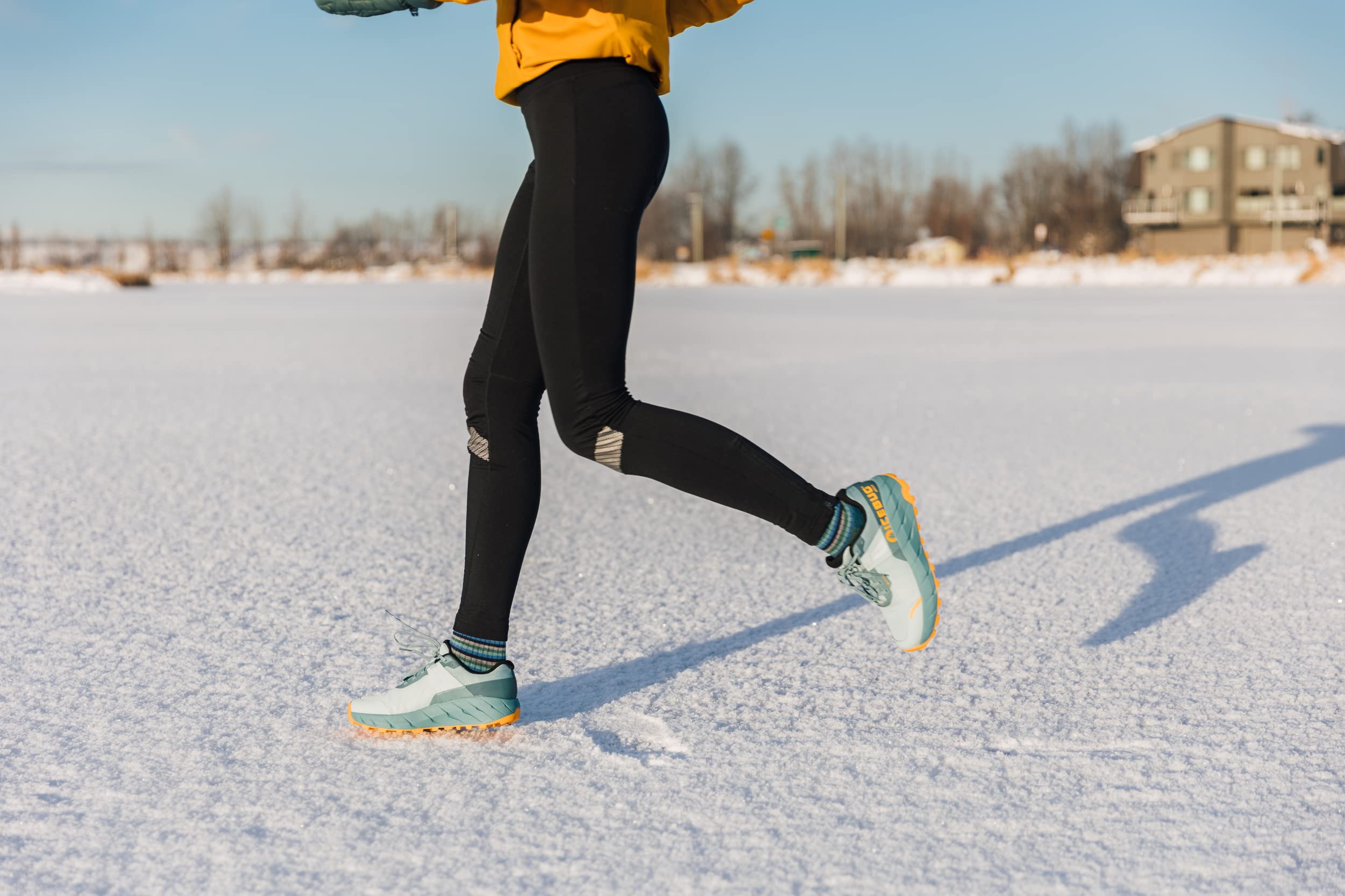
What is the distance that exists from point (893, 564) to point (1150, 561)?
5.18 feet

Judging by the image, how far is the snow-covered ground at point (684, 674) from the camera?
1.48 meters

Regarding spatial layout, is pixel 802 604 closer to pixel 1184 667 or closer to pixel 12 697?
pixel 1184 667

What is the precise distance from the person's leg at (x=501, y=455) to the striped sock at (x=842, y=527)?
462mm

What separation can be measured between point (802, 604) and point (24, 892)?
1760 millimetres

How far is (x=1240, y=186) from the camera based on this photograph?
63.8 m

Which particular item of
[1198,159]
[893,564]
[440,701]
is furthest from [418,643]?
[1198,159]

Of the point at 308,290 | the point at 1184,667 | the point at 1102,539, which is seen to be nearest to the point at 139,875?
the point at 1184,667

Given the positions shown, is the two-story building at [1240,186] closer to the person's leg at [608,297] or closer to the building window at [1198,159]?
the building window at [1198,159]

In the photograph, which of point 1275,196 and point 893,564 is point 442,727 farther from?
point 1275,196

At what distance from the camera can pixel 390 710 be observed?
1.92 metres

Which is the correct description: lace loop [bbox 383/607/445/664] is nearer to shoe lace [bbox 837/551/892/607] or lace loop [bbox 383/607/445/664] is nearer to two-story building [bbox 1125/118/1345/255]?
shoe lace [bbox 837/551/892/607]

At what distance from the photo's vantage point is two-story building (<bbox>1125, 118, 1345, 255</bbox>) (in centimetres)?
6259

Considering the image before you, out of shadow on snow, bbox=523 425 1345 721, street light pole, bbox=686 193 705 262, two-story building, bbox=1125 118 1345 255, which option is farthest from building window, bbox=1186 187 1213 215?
shadow on snow, bbox=523 425 1345 721

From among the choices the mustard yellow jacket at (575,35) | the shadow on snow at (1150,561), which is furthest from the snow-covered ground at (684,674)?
the mustard yellow jacket at (575,35)
